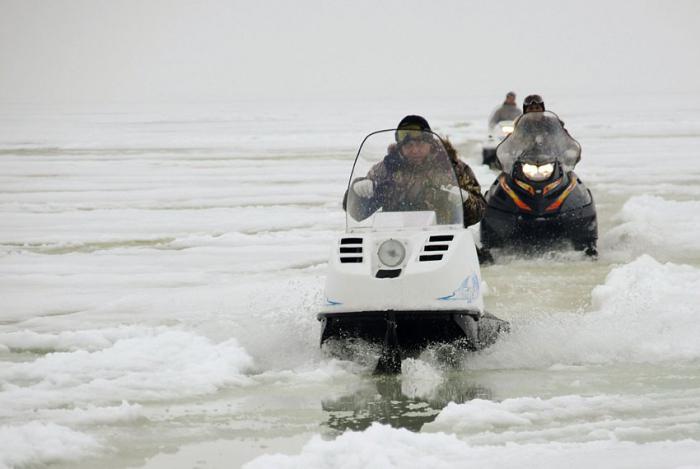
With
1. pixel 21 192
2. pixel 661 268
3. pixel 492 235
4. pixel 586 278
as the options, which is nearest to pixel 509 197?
pixel 492 235

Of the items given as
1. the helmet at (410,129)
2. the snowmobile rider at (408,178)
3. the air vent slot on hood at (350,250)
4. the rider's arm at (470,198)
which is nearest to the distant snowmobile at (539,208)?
the rider's arm at (470,198)

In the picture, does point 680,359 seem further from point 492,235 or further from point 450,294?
point 492,235

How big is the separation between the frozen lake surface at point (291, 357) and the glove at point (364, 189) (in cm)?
101

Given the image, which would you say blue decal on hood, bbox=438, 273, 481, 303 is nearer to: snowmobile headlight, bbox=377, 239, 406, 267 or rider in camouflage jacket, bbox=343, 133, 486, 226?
snowmobile headlight, bbox=377, 239, 406, 267

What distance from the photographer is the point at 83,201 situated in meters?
18.3

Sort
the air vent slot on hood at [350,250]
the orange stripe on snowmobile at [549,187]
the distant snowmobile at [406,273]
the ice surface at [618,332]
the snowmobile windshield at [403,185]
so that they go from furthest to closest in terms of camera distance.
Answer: the orange stripe on snowmobile at [549,187], the snowmobile windshield at [403,185], the ice surface at [618,332], the air vent slot on hood at [350,250], the distant snowmobile at [406,273]

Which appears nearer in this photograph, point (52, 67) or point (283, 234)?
point (283, 234)

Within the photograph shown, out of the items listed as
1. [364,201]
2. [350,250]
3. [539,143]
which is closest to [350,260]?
[350,250]

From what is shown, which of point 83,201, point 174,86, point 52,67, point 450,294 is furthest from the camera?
point 52,67

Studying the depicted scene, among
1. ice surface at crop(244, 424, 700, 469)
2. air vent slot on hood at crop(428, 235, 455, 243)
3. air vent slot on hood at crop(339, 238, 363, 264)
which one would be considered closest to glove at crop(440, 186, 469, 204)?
air vent slot on hood at crop(428, 235, 455, 243)

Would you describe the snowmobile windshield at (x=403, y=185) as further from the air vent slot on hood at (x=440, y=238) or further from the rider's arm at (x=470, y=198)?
the air vent slot on hood at (x=440, y=238)

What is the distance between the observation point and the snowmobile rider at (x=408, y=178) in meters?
7.55

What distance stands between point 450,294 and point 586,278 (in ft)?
12.1

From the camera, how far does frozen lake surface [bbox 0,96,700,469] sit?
566 cm
